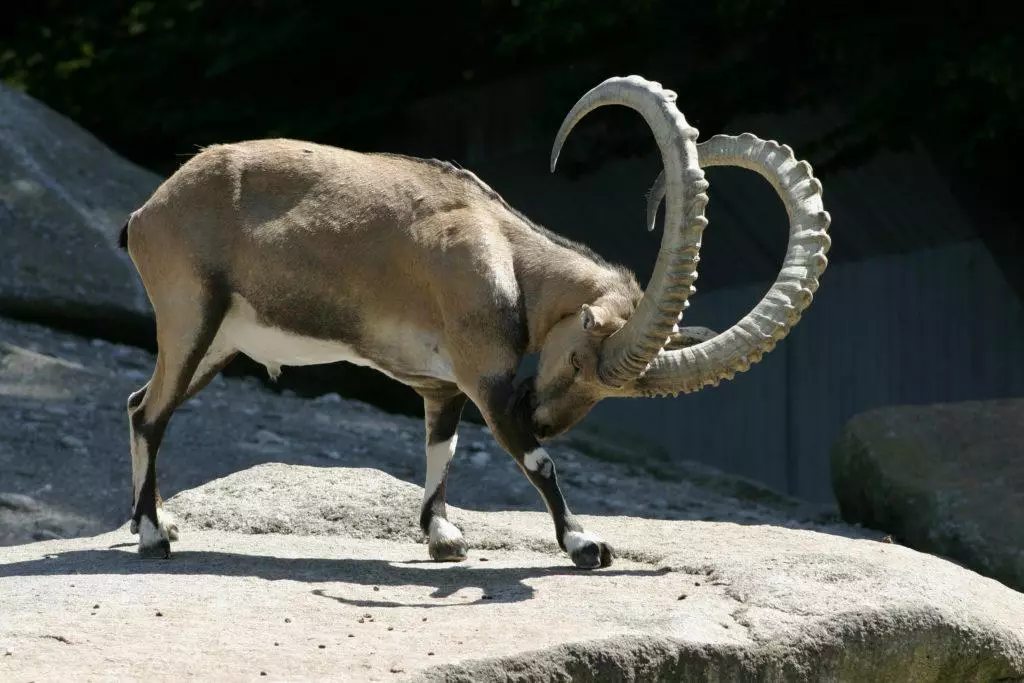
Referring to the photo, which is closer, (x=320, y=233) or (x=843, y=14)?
(x=320, y=233)

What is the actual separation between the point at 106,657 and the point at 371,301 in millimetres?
2903

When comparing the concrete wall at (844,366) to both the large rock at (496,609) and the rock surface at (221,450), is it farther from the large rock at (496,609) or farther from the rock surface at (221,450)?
the large rock at (496,609)

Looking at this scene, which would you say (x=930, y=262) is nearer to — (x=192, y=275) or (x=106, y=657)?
(x=192, y=275)

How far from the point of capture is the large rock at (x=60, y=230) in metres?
14.1

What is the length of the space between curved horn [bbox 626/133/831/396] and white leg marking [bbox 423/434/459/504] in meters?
1.39

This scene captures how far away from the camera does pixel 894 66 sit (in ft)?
48.2

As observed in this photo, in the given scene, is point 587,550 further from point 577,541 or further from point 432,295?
point 432,295

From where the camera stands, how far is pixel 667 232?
24.1 feet

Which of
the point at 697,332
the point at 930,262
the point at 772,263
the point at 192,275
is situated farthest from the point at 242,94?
the point at 697,332

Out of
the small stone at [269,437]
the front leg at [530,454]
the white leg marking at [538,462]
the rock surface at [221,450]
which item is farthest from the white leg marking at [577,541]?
the small stone at [269,437]

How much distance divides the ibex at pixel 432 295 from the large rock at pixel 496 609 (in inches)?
18.9

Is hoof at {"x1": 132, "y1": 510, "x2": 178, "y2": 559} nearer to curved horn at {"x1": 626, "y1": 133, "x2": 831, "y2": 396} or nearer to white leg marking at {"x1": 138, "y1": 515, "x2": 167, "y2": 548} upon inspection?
white leg marking at {"x1": 138, "y1": 515, "x2": 167, "y2": 548}

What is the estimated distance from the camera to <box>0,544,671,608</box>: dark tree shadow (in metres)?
7.50

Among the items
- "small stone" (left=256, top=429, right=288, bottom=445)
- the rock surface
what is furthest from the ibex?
"small stone" (left=256, top=429, right=288, bottom=445)
